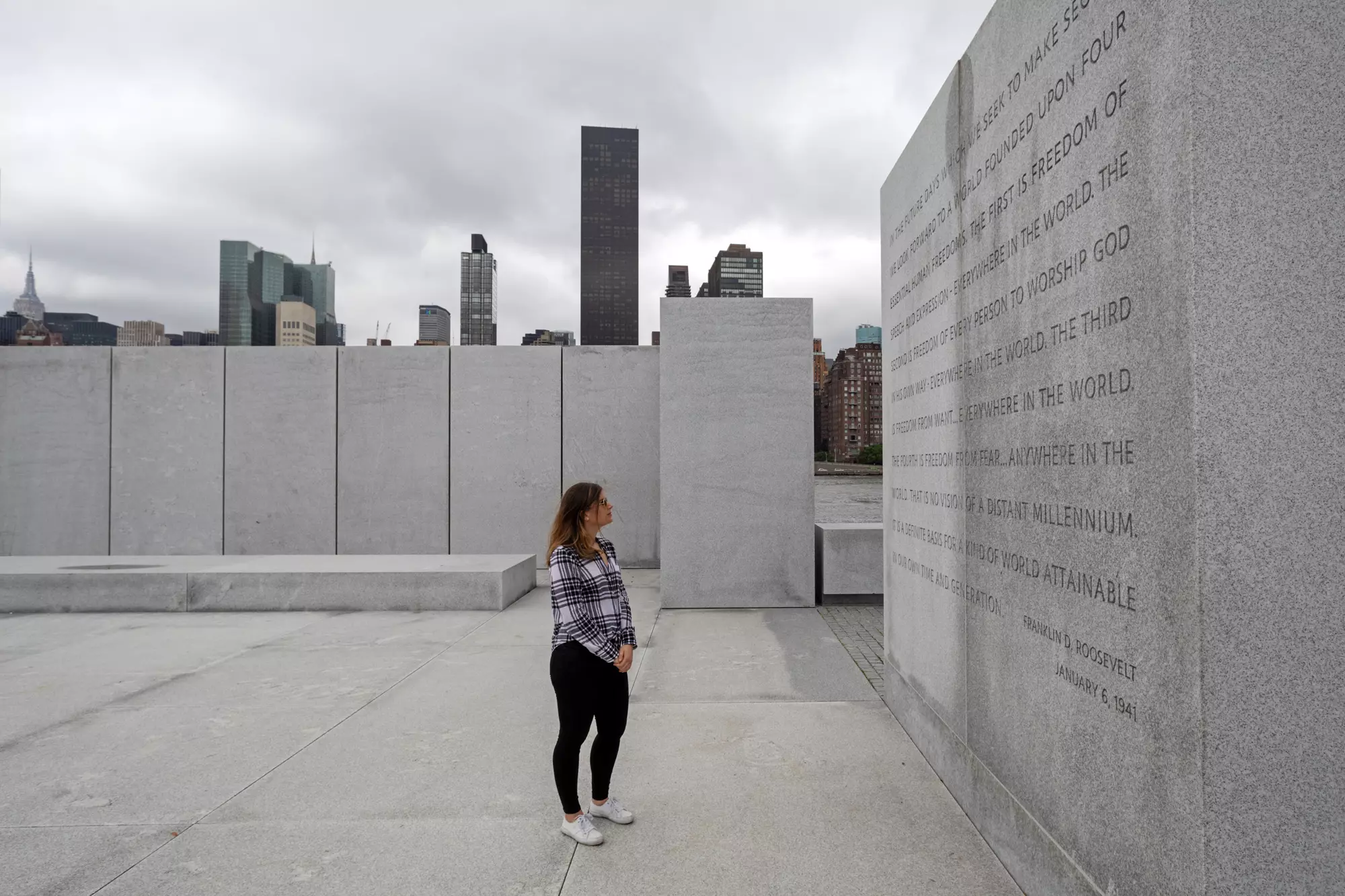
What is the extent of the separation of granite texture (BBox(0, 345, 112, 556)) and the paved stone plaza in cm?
709

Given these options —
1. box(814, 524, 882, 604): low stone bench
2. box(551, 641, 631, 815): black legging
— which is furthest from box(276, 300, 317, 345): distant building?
box(551, 641, 631, 815): black legging

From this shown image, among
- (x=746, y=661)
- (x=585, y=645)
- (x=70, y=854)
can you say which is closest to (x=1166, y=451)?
(x=585, y=645)

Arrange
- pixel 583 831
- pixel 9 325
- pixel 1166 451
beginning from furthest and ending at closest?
1. pixel 9 325
2. pixel 583 831
3. pixel 1166 451

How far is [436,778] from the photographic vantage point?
14.3ft

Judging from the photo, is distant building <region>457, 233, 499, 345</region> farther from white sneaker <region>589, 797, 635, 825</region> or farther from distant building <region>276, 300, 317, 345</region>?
white sneaker <region>589, 797, 635, 825</region>

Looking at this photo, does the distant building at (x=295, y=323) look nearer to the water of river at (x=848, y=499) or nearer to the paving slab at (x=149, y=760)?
the water of river at (x=848, y=499)

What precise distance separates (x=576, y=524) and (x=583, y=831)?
4.89ft

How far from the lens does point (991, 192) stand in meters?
3.79

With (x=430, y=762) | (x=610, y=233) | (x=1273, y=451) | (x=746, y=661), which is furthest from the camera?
(x=610, y=233)

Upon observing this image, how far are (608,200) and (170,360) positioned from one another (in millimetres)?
177491

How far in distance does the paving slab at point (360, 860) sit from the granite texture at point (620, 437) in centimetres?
921

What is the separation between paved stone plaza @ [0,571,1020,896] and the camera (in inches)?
132

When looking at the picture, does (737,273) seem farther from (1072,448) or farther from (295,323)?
(295,323)

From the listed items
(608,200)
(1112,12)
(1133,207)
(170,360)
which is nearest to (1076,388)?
(1133,207)
